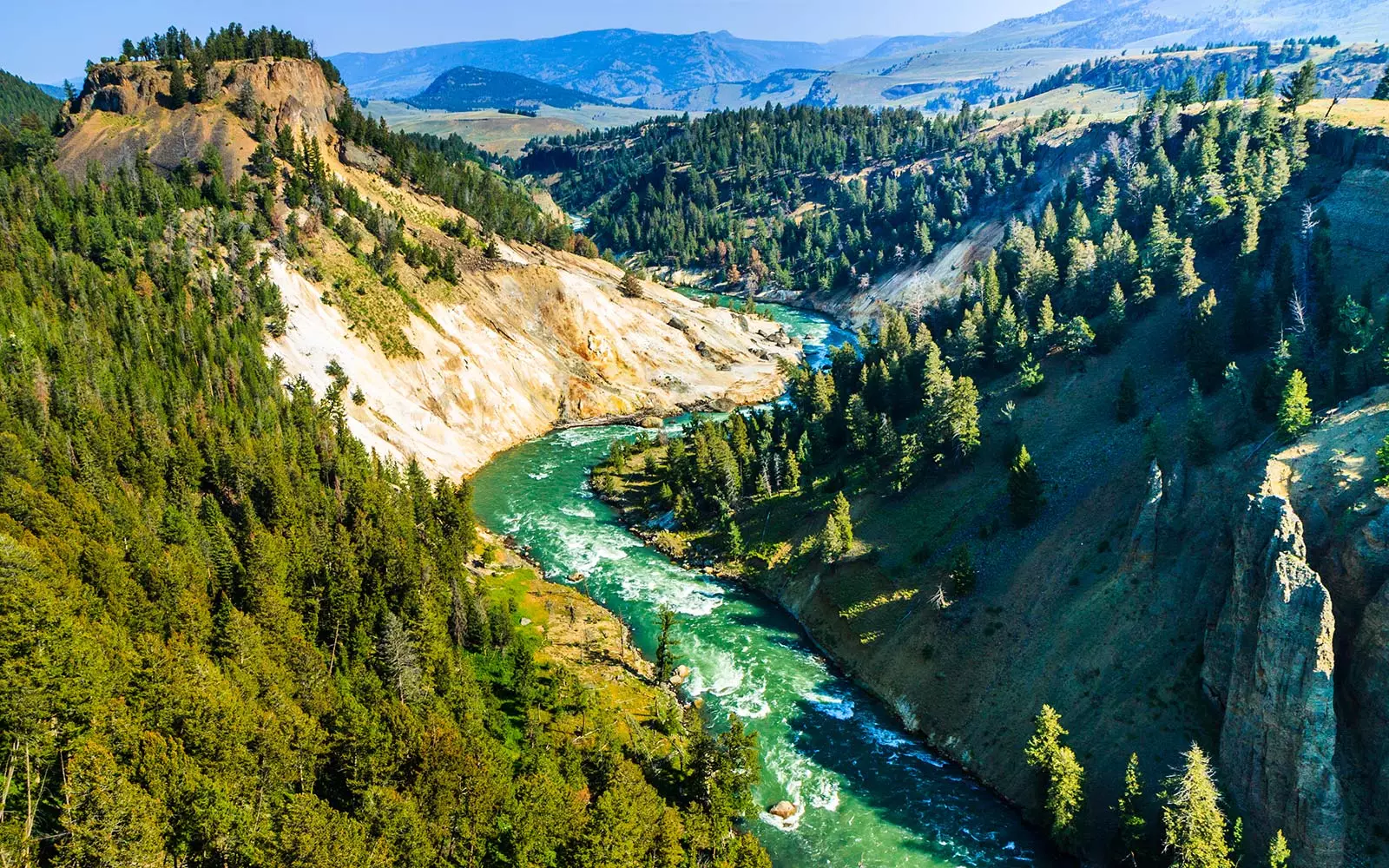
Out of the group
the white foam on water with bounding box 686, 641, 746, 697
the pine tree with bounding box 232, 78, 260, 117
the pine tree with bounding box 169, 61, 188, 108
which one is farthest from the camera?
the pine tree with bounding box 232, 78, 260, 117

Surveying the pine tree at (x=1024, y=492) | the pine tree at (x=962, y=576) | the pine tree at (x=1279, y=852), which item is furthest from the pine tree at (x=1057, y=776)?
the pine tree at (x=1024, y=492)

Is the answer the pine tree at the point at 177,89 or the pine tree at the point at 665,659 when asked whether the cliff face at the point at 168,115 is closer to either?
the pine tree at the point at 177,89

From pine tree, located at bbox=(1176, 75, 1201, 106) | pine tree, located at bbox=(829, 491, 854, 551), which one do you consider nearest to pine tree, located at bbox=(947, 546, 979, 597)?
pine tree, located at bbox=(829, 491, 854, 551)

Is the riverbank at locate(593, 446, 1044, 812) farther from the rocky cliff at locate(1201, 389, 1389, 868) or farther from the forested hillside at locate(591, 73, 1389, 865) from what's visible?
the rocky cliff at locate(1201, 389, 1389, 868)

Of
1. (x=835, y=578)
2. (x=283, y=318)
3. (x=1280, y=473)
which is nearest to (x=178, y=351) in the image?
(x=283, y=318)

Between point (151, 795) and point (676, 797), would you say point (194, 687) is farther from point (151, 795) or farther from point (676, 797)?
point (676, 797)

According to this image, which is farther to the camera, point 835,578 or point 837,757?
point 835,578
